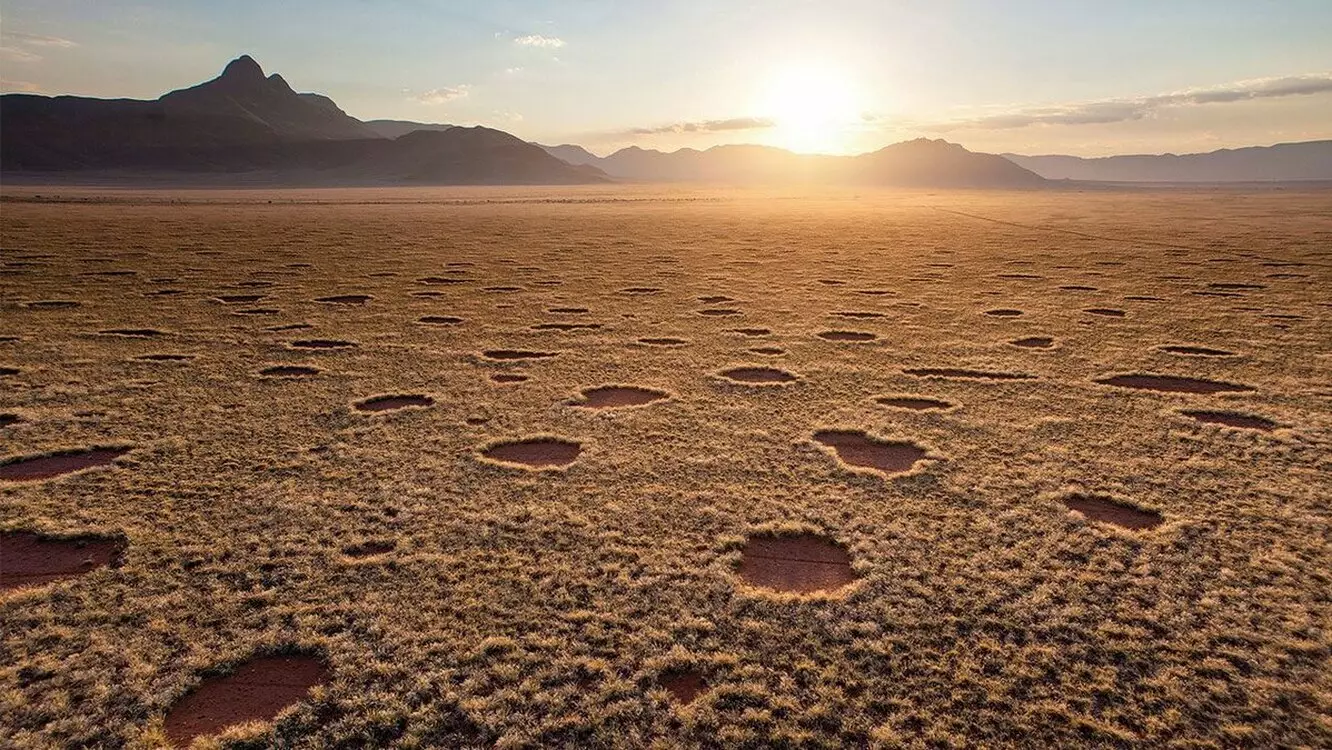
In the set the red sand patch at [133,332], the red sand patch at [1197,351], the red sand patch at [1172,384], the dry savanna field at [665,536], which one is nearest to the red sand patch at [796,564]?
the dry savanna field at [665,536]

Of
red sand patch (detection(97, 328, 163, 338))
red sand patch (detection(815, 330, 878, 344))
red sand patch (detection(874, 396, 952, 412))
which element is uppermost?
red sand patch (detection(97, 328, 163, 338))

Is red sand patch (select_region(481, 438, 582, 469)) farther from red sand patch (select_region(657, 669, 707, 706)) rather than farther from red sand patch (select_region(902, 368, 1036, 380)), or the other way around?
red sand patch (select_region(902, 368, 1036, 380))

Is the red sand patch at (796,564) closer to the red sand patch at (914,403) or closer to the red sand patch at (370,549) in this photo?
the red sand patch at (370,549)

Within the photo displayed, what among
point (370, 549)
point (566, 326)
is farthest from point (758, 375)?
point (370, 549)

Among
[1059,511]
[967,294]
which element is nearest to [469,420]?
[1059,511]

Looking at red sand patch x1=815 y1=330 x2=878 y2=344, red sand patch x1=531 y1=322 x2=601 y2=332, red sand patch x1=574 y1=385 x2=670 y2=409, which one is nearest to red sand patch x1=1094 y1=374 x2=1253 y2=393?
red sand patch x1=815 y1=330 x2=878 y2=344

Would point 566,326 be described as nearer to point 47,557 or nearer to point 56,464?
point 56,464
